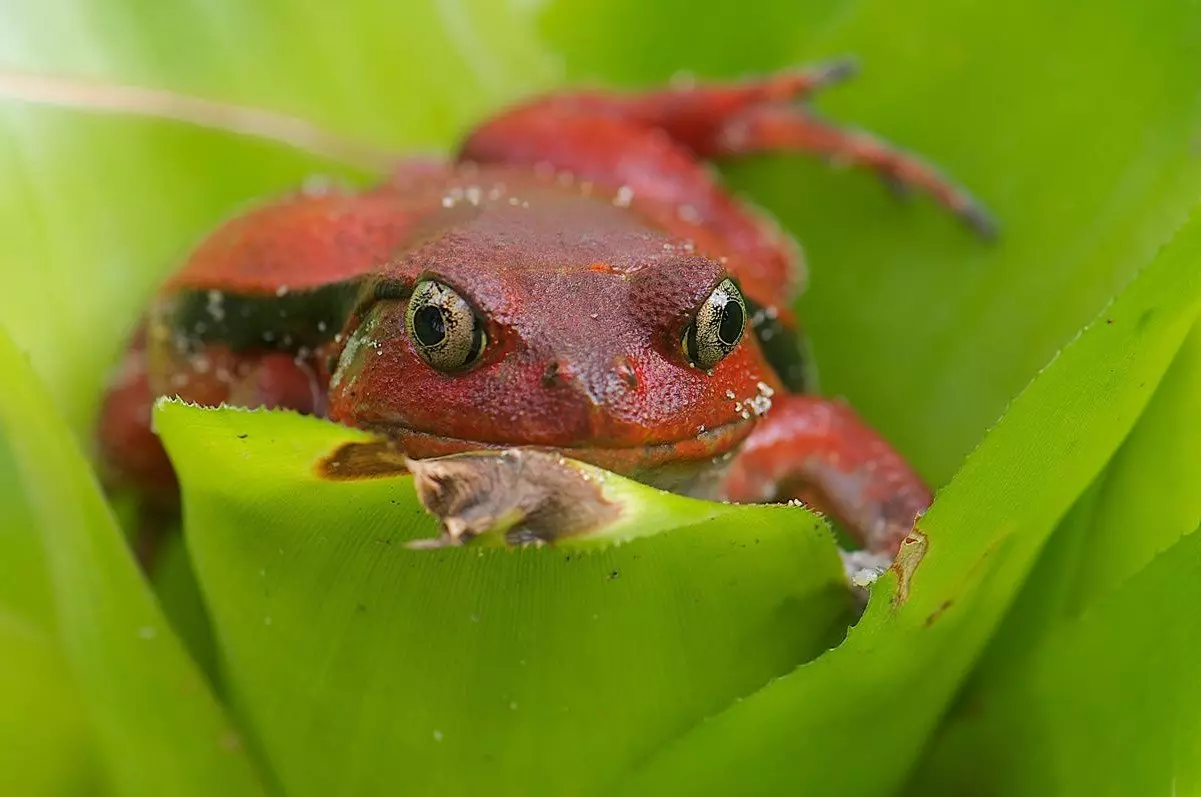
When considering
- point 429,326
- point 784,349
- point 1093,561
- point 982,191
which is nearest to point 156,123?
point 429,326

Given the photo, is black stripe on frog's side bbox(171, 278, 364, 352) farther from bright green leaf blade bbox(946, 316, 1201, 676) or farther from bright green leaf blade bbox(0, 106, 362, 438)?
bright green leaf blade bbox(946, 316, 1201, 676)

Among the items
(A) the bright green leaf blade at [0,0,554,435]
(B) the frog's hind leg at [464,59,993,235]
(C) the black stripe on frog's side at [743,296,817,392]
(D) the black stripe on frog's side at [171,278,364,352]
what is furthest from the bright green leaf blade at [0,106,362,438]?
(C) the black stripe on frog's side at [743,296,817,392]

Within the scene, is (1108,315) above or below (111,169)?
above

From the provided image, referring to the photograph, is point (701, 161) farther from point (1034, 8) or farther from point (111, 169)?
point (111, 169)

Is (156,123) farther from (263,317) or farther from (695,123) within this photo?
(695,123)

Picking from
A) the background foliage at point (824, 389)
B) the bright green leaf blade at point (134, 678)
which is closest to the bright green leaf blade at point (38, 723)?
the background foliage at point (824, 389)

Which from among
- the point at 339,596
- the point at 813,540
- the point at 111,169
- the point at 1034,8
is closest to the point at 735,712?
the point at 813,540

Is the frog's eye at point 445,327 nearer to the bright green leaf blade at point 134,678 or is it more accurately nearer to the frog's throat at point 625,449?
the frog's throat at point 625,449
